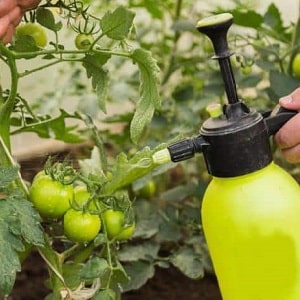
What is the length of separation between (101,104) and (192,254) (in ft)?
1.03

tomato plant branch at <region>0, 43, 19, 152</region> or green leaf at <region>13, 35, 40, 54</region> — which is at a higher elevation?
green leaf at <region>13, 35, 40, 54</region>

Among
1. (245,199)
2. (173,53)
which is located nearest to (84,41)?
(245,199)

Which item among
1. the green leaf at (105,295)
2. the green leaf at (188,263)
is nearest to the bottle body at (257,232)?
the green leaf at (105,295)

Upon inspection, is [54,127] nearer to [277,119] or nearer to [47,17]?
[47,17]

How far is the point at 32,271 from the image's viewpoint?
1.31m

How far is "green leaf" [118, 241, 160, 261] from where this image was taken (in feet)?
3.45

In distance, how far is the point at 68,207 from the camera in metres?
0.72

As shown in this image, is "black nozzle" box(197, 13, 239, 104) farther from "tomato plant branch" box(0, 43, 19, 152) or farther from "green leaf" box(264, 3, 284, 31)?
"green leaf" box(264, 3, 284, 31)

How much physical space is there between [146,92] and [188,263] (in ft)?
1.12

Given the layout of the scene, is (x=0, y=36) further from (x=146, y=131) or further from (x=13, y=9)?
(x=146, y=131)

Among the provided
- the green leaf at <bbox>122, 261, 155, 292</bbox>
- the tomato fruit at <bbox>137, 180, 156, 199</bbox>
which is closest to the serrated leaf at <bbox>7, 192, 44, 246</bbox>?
the green leaf at <bbox>122, 261, 155, 292</bbox>

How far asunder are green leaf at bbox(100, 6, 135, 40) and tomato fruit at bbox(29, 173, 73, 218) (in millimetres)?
134

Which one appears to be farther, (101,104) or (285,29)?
(285,29)

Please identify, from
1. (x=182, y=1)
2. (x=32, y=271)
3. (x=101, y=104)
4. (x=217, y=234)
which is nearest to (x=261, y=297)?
(x=217, y=234)
